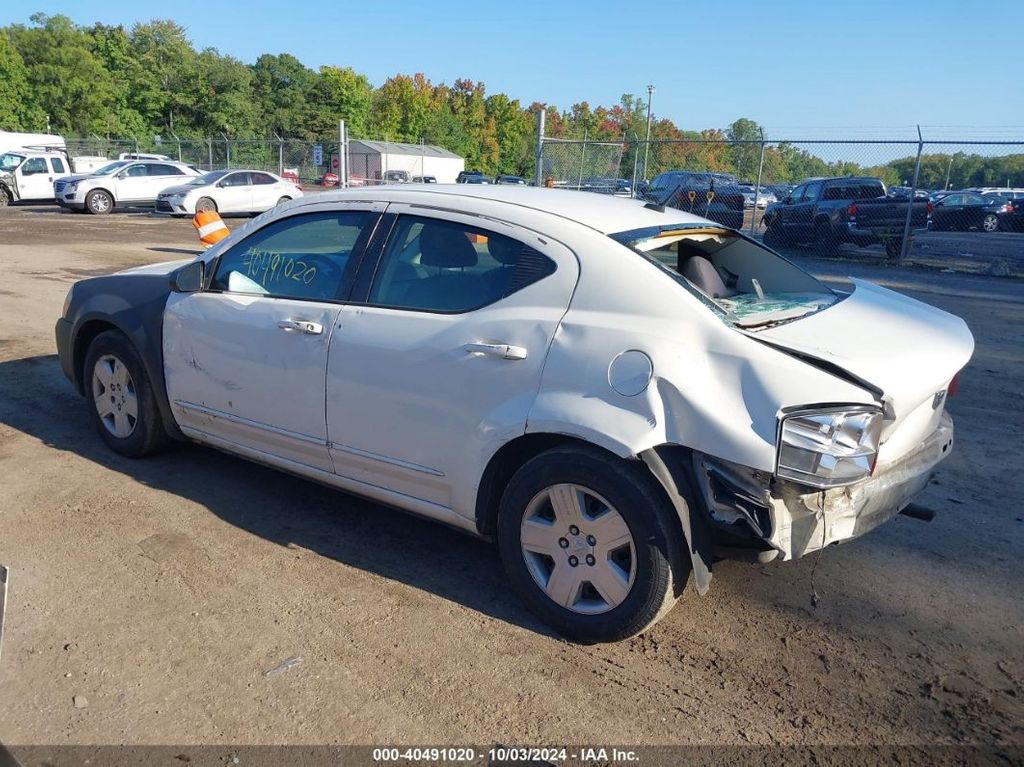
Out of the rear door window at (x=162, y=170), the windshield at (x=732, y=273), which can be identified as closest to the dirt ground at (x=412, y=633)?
the windshield at (x=732, y=273)

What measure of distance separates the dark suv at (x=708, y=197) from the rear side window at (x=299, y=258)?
15.4 m

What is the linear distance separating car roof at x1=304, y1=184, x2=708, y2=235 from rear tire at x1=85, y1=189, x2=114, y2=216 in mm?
25059

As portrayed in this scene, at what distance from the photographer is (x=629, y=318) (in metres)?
3.05

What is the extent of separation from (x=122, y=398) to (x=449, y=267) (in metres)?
2.41

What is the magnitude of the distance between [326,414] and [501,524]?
1011 millimetres

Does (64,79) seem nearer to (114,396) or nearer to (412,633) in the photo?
(114,396)

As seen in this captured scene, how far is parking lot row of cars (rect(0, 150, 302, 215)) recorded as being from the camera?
2430cm

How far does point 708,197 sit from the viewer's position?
61.6 ft

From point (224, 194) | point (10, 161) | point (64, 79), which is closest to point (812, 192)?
point (224, 194)

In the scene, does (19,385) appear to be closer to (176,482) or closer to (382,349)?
(176,482)

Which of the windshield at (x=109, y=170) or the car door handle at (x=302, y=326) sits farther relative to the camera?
the windshield at (x=109, y=170)

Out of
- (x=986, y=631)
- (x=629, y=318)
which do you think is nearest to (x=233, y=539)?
(x=629, y=318)

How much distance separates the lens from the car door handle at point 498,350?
318 centimetres

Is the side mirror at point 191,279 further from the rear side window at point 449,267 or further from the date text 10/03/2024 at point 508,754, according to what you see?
the date text 10/03/2024 at point 508,754
